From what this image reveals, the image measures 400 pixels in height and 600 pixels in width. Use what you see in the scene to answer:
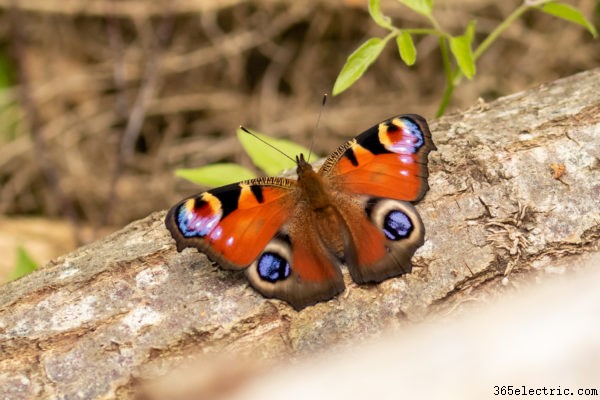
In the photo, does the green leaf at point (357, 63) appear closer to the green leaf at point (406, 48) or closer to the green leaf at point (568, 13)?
the green leaf at point (406, 48)

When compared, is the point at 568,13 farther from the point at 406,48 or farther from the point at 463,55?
the point at 406,48

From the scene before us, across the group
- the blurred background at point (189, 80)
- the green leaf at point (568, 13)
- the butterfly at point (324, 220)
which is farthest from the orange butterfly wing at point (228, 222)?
the blurred background at point (189, 80)

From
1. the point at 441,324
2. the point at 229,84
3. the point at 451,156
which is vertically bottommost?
the point at 441,324

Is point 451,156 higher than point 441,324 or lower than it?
higher

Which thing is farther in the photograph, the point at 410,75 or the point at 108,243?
the point at 410,75

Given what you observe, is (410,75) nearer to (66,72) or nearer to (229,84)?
(229,84)

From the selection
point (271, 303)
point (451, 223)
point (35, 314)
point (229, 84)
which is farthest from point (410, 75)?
point (35, 314)

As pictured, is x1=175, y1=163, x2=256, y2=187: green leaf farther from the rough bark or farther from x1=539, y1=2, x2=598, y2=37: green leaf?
x1=539, y1=2, x2=598, y2=37: green leaf
